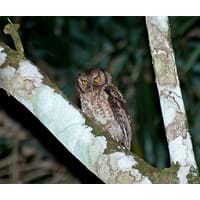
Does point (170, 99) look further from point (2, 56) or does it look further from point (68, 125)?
point (2, 56)

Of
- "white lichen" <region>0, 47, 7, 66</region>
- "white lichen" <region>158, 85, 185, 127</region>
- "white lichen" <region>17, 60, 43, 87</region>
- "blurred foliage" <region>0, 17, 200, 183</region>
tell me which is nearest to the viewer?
"white lichen" <region>158, 85, 185, 127</region>

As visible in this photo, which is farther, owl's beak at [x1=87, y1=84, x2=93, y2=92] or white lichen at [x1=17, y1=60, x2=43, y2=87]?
owl's beak at [x1=87, y1=84, x2=93, y2=92]

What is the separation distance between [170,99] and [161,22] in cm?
31

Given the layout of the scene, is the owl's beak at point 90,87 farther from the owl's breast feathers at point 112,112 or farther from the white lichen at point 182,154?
the white lichen at point 182,154

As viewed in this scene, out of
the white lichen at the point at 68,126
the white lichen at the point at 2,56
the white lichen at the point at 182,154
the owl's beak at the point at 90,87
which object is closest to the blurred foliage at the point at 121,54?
the owl's beak at the point at 90,87

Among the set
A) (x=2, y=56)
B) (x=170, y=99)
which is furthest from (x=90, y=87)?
(x=170, y=99)

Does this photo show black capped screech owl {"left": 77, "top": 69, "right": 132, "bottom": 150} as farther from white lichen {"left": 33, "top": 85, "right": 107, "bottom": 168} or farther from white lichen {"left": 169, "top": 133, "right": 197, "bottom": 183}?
white lichen {"left": 169, "top": 133, "right": 197, "bottom": 183}

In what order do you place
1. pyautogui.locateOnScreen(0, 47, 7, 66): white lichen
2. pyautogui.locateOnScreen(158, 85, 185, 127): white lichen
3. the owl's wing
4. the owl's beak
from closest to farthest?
pyautogui.locateOnScreen(158, 85, 185, 127): white lichen, pyautogui.locateOnScreen(0, 47, 7, 66): white lichen, the owl's wing, the owl's beak

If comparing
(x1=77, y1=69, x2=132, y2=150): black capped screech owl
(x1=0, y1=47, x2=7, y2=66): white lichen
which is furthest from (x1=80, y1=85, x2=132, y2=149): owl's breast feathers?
(x1=0, y1=47, x2=7, y2=66): white lichen

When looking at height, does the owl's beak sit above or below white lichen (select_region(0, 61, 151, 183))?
above

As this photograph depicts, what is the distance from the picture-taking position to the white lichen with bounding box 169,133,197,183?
2.08m

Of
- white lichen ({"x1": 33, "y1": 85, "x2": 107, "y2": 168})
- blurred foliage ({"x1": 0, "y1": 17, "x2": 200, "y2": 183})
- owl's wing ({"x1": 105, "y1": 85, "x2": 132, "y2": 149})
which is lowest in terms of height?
white lichen ({"x1": 33, "y1": 85, "x2": 107, "y2": 168})

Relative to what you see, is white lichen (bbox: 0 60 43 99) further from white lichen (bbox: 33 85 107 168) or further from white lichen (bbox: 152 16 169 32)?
white lichen (bbox: 152 16 169 32)

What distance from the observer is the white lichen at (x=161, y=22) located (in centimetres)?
239
